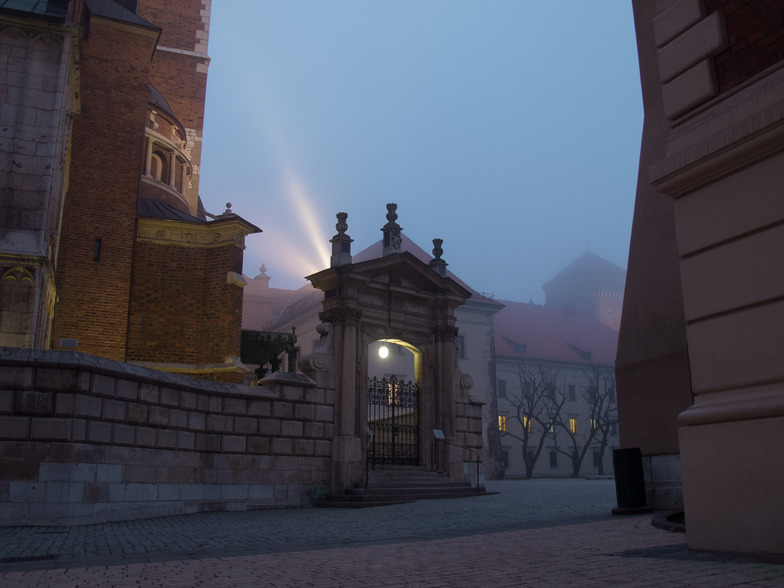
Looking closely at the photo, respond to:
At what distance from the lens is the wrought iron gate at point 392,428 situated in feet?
57.4

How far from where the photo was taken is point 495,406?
47.9 meters

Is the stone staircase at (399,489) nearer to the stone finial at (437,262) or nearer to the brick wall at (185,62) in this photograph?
the stone finial at (437,262)

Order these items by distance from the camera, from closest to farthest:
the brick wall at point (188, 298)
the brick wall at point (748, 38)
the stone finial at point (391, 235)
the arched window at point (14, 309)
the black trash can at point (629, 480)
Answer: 1. the brick wall at point (748, 38)
2. the black trash can at point (629, 480)
3. the arched window at point (14, 309)
4. the stone finial at point (391, 235)
5. the brick wall at point (188, 298)

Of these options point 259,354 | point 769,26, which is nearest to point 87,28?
point 259,354

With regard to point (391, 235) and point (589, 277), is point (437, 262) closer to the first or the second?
point (391, 235)

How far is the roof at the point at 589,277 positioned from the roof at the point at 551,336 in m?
27.1

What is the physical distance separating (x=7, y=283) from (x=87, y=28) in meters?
12.6

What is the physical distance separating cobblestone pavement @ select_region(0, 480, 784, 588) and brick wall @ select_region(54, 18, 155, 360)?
1137 centimetres

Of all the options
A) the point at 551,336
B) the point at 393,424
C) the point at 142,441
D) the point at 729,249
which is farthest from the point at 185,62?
the point at 551,336

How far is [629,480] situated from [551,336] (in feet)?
172

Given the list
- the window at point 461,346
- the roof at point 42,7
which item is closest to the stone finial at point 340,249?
the roof at point 42,7

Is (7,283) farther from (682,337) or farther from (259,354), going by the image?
(682,337)

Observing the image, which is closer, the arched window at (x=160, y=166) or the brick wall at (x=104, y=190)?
the brick wall at (x=104, y=190)

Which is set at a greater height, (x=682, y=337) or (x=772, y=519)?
(x=682, y=337)
